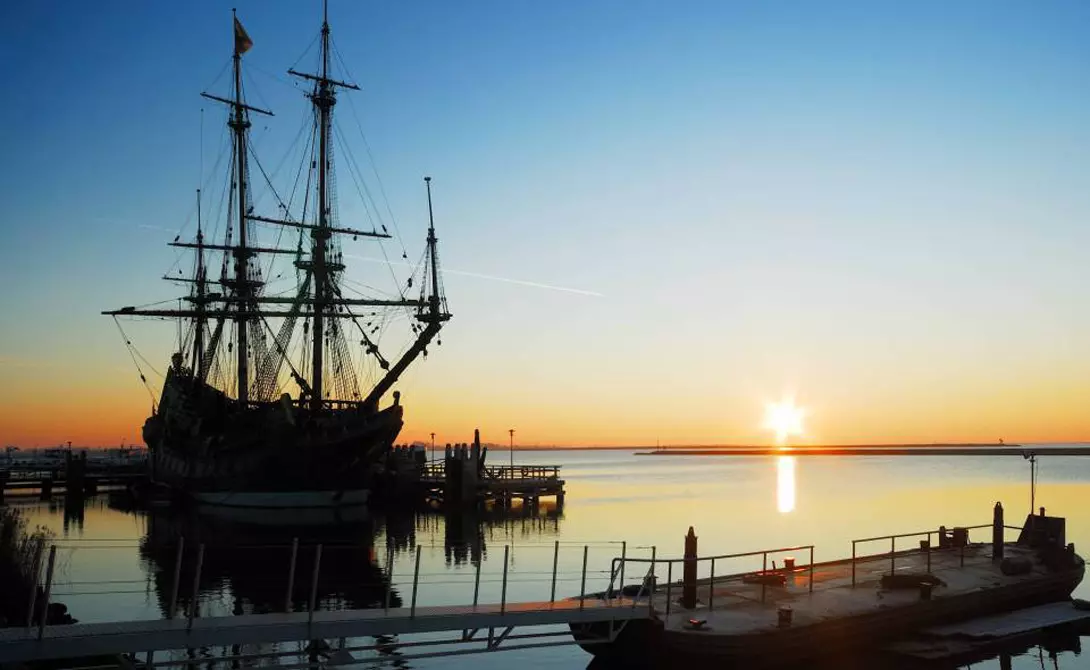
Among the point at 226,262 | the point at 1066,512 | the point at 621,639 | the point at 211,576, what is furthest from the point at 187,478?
the point at 1066,512

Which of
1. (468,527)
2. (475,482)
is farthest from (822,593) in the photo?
(475,482)

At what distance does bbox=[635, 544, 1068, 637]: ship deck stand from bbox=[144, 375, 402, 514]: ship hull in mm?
44451

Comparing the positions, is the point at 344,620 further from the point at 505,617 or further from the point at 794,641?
the point at 794,641

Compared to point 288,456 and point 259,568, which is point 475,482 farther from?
point 259,568

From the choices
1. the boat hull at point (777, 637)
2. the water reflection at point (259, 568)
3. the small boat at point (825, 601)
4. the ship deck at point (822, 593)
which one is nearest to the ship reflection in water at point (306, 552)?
→ the water reflection at point (259, 568)

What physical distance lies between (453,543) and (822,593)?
30994mm

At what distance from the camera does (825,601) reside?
2542cm

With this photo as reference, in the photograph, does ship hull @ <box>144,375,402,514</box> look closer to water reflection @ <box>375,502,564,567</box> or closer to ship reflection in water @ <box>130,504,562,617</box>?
ship reflection in water @ <box>130,504,562,617</box>

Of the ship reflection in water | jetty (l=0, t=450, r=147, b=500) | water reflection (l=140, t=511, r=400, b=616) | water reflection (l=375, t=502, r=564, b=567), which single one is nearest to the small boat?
the ship reflection in water

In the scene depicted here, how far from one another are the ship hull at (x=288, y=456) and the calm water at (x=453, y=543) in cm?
380

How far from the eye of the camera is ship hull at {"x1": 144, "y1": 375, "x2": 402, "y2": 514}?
2726 inches

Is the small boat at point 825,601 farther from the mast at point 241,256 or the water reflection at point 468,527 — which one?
the mast at point 241,256

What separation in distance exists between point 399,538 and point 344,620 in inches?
1519

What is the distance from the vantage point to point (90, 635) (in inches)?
628
